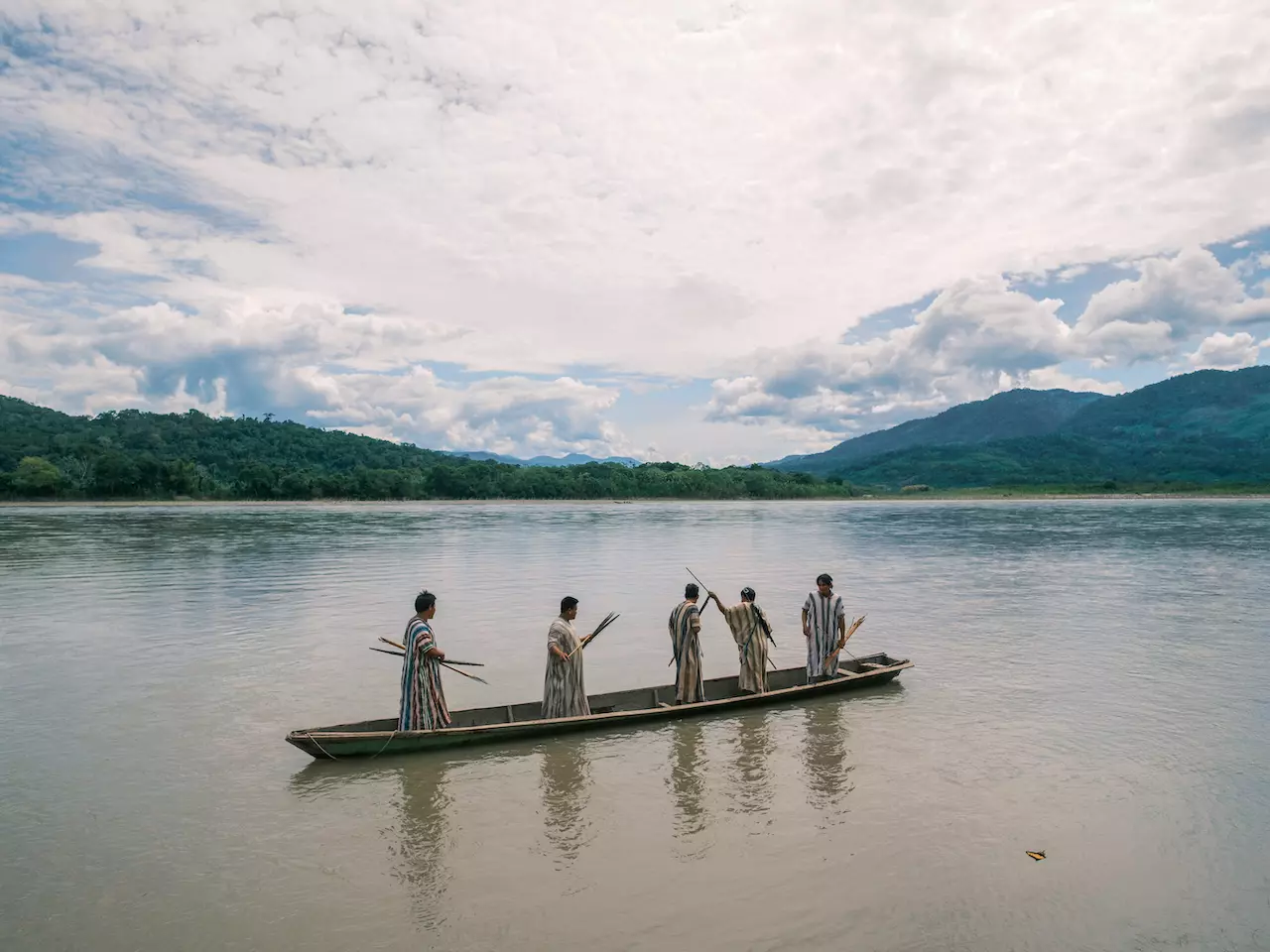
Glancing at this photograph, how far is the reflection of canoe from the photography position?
1141cm

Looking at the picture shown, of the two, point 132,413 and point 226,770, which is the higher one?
point 132,413

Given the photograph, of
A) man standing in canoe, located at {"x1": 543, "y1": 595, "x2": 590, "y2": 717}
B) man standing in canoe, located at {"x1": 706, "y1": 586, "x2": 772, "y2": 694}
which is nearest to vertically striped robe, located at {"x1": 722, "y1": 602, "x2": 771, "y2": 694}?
man standing in canoe, located at {"x1": 706, "y1": 586, "x2": 772, "y2": 694}

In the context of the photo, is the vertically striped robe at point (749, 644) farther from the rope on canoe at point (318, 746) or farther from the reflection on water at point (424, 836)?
the rope on canoe at point (318, 746)

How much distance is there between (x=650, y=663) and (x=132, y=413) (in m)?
219

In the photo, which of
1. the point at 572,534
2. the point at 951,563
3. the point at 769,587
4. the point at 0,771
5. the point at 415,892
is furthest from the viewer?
the point at 572,534

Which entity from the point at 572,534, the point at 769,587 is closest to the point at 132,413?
the point at 572,534

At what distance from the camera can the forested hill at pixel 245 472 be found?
13062cm

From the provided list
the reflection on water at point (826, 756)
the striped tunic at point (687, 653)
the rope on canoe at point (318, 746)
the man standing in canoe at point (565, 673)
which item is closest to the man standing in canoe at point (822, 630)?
the reflection on water at point (826, 756)

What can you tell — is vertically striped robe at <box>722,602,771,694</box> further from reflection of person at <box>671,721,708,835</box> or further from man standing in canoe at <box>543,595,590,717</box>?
man standing in canoe at <box>543,595,590,717</box>

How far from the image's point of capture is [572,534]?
226 feet

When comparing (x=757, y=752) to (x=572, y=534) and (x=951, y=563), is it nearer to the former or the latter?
(x=951, y=563)

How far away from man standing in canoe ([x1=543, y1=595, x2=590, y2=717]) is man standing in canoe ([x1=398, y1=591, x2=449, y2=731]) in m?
1.61

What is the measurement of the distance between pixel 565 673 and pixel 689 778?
250cm

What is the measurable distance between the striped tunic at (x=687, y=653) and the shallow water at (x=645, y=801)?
61 centimetres
